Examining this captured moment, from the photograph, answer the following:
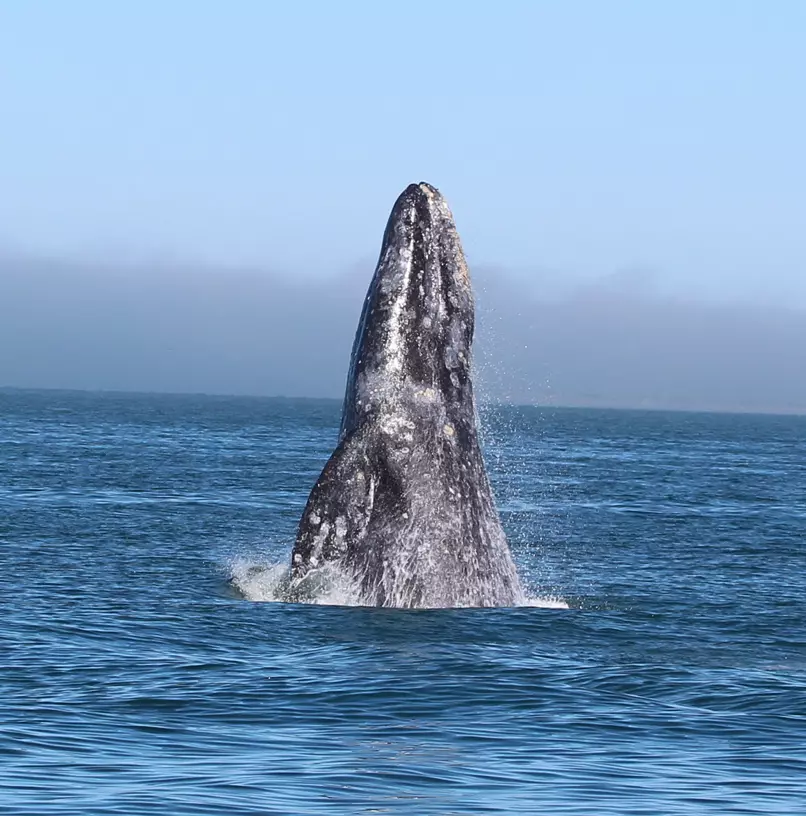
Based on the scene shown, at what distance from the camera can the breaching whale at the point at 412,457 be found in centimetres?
1550

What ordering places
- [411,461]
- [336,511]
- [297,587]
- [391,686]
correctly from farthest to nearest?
[297,587] → [411,461] → [336,511] → [391,686]

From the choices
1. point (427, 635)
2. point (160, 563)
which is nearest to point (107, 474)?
point (160, 563)

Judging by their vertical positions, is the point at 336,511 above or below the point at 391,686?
above

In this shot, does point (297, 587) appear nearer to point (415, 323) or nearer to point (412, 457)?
point (412, 457)

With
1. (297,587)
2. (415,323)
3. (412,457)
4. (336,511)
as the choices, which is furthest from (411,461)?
(297,587)

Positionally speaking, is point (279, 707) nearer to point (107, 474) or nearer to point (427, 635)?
point (427, 635)

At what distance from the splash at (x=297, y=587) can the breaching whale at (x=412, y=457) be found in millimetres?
46

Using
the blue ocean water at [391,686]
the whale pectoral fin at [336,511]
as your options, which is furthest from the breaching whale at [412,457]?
the blue ocean water at [391,686]

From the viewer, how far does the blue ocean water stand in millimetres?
9828

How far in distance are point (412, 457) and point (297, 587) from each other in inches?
73.8

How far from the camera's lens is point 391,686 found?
12.8 m

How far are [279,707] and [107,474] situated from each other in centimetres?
2941

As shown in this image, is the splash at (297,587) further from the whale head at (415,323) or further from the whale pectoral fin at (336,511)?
the whale head at (415,323)

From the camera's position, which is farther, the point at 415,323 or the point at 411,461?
the point at 415,323
